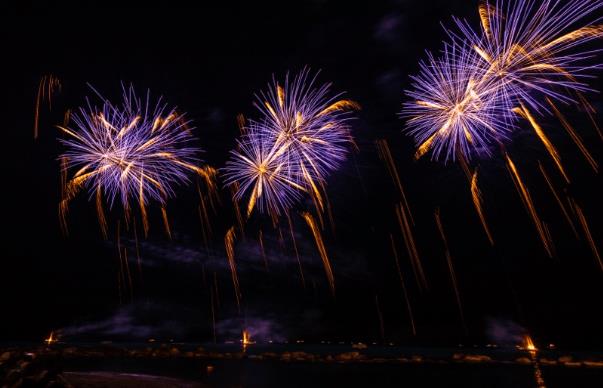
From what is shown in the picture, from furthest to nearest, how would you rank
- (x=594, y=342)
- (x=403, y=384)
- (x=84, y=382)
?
(x=594, y=342) → (x=403, y=384) → (x=84, y=382)

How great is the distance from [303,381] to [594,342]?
166m

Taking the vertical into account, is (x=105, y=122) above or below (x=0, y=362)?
above

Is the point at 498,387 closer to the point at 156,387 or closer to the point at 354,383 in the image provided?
the point at 354,383

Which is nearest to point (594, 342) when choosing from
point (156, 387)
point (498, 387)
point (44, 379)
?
point (498, 387)

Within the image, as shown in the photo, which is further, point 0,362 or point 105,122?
→ point 105,122

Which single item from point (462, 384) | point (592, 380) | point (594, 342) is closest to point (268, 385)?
point (462, 384)

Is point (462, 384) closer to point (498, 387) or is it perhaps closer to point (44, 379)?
point (498, 387)

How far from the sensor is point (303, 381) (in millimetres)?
43219

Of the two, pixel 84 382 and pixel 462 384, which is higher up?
pixel 84 382

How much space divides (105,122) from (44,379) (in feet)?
49.5

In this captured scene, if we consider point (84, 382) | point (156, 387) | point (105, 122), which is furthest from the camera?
point (156, 387)

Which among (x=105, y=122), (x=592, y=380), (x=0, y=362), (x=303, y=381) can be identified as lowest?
(x=592, y=380)

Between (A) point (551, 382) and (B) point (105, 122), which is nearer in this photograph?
(B) point (105, 122)

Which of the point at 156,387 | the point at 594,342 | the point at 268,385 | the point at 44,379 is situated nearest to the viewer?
the point at 44,379
